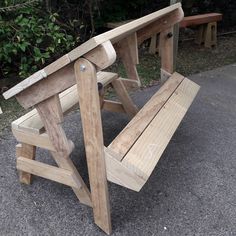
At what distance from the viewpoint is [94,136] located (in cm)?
171

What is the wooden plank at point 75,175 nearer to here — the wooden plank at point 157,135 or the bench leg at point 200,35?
the wooden plank at point 157,135

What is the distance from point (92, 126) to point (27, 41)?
2.71m

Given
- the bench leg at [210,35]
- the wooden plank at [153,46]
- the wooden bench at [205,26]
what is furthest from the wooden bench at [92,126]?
the bench leg at [210,35]

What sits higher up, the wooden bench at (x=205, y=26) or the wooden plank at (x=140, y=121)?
the wooden plank at (x=140, y=121)

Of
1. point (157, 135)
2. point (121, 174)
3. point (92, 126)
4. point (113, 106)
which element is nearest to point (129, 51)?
point (113, 106)

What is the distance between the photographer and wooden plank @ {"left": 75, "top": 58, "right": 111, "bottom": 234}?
5.11 ft

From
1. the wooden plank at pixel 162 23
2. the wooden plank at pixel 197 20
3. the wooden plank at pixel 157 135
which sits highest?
the wooden plank at pixel 162 23

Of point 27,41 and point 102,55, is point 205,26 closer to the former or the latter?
point 27,41

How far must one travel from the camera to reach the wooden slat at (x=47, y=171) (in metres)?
2.08

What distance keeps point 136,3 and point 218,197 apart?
4817mm

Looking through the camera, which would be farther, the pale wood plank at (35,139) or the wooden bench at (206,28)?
the wooden bench at (206,28)

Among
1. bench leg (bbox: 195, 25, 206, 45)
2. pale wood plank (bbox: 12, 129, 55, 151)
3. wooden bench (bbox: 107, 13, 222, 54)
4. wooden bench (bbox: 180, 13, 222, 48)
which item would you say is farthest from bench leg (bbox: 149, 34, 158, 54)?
pale wood plank (bbox: 12, 129, 55, 151)

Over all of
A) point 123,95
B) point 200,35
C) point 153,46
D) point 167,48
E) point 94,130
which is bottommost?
point 200,35

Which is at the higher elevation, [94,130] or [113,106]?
[94,130]
